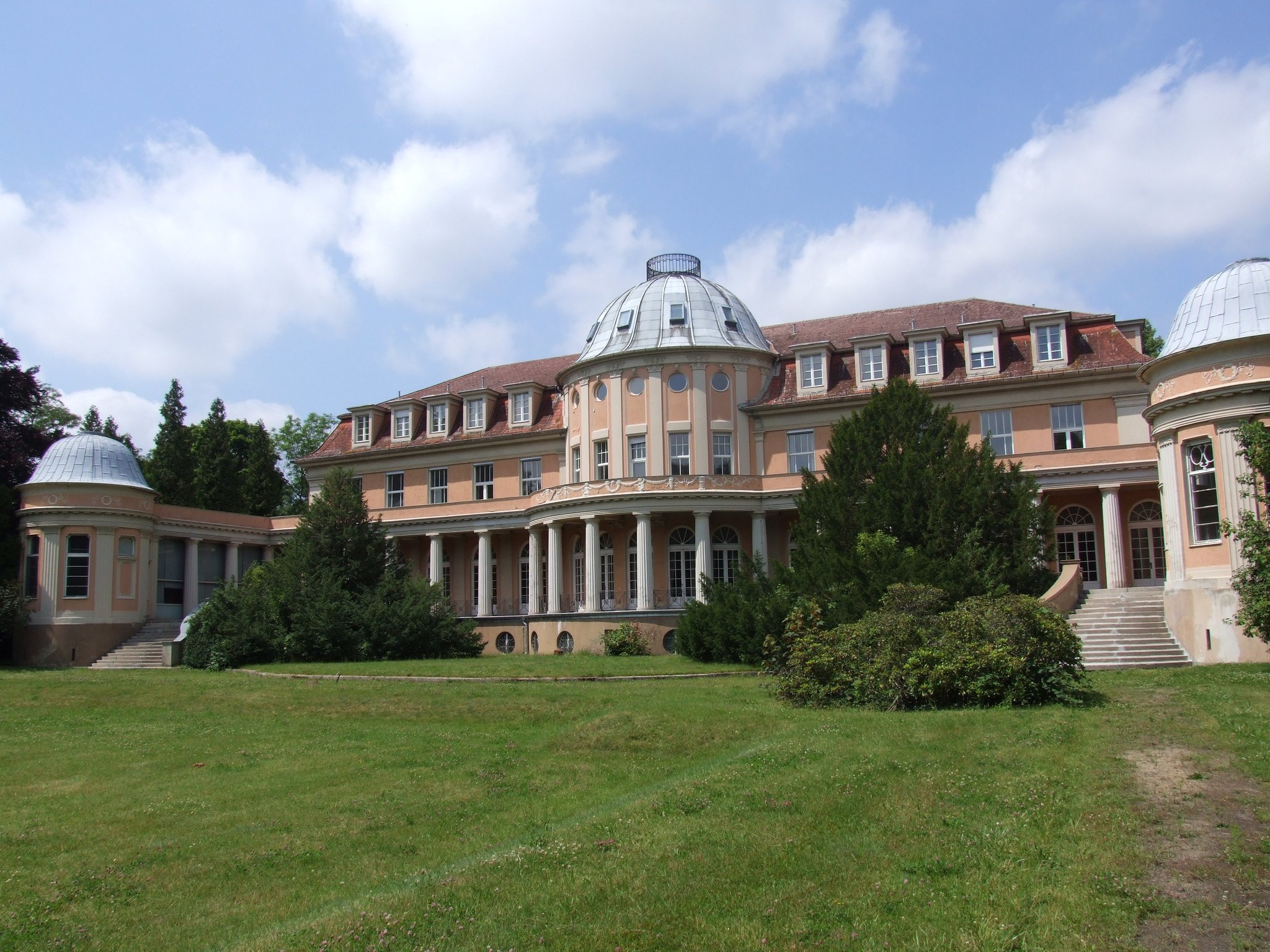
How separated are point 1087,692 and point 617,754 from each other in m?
7.87

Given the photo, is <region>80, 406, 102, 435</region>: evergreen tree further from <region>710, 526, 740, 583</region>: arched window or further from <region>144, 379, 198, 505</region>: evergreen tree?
<region>710, 526, 740, 583</region>: arched window

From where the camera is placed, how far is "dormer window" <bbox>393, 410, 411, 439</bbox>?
52094 millimetres

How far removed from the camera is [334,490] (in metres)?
37.6

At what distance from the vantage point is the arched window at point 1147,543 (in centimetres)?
3747

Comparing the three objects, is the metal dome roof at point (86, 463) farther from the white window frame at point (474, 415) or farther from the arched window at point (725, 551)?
the arched window at point (725, 551)

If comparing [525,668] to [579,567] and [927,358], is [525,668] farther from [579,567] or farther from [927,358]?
[927,358]

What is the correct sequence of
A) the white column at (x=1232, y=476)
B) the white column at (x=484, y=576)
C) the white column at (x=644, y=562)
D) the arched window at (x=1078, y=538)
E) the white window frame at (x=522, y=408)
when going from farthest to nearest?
1. the white window frame at (x=522, y=408)
2. the white column at (x=484, y=576)
3. the white column at (x=644, y=562)
4. the arched window at (x=1078, y=538)
5. the white column at (x=1232, y=476)

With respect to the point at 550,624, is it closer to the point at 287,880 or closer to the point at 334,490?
the point at 334,490

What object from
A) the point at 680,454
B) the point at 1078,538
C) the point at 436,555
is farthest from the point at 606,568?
the point at 1078,538

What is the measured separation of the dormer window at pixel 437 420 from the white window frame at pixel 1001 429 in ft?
78.6

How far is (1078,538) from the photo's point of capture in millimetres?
39156

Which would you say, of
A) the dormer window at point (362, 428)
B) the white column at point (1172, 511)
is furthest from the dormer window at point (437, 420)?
the white column at point (1172, 511)

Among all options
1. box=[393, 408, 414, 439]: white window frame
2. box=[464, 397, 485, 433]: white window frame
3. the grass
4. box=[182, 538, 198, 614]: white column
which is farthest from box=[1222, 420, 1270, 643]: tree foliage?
box=[182, 538, 198, 614]: white column

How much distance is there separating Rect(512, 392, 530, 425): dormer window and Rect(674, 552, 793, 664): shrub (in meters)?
18.1
